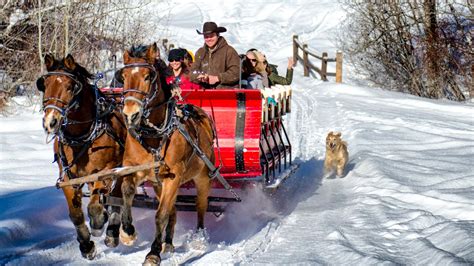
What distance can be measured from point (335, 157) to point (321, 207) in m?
2.28

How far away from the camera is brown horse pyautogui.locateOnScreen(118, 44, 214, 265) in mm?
6188

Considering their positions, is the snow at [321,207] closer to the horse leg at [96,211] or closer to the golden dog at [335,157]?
the golden dog at [335,157]

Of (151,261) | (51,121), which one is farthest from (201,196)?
(51,121)

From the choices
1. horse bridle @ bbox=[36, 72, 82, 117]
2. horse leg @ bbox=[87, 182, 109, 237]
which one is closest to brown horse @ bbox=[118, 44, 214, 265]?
horse leg @ bbox=[87, 182, 109, 237]

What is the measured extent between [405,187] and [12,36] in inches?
453

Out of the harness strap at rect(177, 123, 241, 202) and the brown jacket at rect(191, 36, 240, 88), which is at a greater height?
the brown jacket at rect(191, 36, 240, 88)

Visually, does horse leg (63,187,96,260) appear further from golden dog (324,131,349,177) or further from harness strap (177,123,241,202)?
golden dog (324,131,349,177)

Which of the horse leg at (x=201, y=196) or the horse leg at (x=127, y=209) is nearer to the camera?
the horse leg at (x=127, y=209)

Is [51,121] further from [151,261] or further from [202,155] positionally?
[202,155]

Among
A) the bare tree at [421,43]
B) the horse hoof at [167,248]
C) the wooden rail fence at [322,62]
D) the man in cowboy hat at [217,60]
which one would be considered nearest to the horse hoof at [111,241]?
the horse hoof at [167,248]

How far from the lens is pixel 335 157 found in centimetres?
1161

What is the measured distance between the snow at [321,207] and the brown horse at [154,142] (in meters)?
0.51

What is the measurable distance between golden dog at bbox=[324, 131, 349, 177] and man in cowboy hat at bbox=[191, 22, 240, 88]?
2987 millimetres

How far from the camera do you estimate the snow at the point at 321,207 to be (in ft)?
22.7
